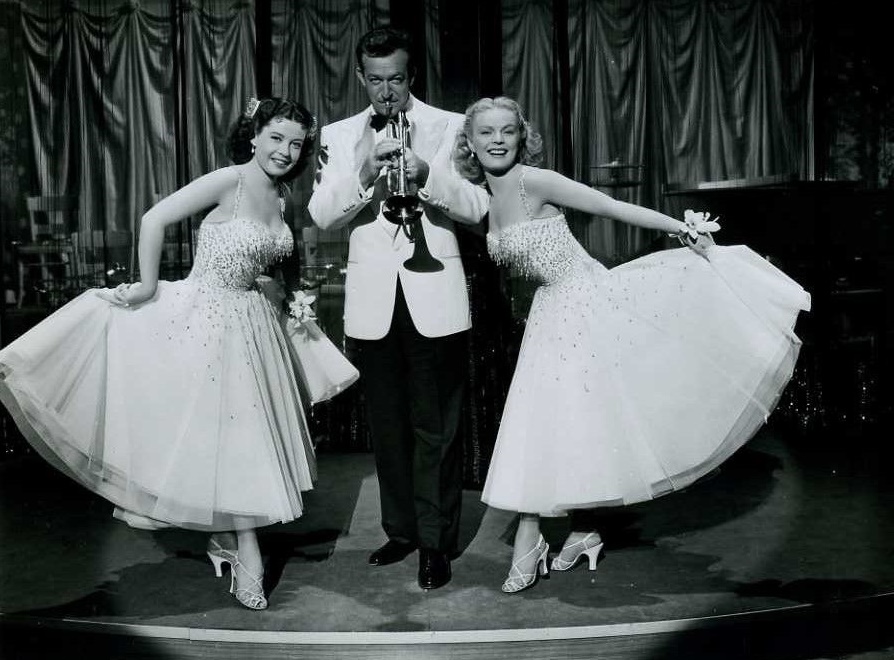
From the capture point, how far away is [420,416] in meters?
3.18

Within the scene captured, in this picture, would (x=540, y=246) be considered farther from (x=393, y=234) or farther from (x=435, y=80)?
(x=435, y=80)

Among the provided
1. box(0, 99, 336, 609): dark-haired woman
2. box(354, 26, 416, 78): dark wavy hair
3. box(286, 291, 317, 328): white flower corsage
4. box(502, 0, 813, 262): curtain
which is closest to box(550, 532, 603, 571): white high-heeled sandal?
box(0, 99, 336, 609): dark-haired woman

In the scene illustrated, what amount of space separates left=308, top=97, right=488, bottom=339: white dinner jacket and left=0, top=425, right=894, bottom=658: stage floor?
35.8 inches

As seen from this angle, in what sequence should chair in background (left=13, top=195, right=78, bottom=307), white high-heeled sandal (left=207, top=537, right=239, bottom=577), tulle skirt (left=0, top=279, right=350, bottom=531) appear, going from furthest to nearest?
chair in background (left=13, top=195, right=78, bottom=307) → white high-heeled sandal (left=207, top=537, right=239, bottom=577) → tulle skirt (left=0, top=279, right=350, bottom=531)

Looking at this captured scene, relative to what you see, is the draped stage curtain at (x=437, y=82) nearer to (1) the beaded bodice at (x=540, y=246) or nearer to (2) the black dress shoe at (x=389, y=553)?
(1) the beaded bodice at (x=540, y=246)

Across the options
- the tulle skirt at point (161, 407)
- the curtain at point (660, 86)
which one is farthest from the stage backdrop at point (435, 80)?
the tulle skirt at point (161, 407)

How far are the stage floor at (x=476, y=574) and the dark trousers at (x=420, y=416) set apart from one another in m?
0.26

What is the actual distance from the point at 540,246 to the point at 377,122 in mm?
722

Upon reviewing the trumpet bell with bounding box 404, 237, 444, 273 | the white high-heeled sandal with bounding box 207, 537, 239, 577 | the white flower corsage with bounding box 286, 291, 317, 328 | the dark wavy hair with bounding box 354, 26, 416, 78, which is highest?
the dark wavy hair with bounding box 354, 26, 416, 78

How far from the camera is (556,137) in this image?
417 centimetres

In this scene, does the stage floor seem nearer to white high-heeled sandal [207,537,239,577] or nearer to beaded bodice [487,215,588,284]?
white high-heeled sandal [207,537,239,577]

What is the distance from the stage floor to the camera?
2.81 meters

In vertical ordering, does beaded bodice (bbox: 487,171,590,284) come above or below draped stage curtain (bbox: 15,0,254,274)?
below

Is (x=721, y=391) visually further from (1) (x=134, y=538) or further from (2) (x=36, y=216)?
(2) (x=36, y=216)
